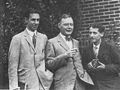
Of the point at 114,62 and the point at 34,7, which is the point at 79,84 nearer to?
the point at 114,62

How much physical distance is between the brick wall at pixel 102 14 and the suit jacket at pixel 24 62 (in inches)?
105

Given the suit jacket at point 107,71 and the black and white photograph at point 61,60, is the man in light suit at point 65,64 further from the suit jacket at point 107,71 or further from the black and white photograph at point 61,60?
the suit jacket at point 107,71

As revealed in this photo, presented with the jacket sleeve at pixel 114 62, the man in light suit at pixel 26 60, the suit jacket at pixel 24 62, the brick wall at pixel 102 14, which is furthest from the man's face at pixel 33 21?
the brick wall at pixel 102 14

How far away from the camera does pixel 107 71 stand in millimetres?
6422

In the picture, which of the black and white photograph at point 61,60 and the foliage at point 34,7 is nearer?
the black and white photograph at point 61,60

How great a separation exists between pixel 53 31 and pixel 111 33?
4.32 ft

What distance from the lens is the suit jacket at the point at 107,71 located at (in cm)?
645

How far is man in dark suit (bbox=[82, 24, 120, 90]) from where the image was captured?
644 cm

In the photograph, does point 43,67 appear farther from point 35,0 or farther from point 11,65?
point 35,0

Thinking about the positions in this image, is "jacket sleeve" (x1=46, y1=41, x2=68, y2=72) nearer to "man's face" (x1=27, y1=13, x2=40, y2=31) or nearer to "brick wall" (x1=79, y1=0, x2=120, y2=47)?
"man's face" (x1=27, y1=13, x2=40, y2=31)

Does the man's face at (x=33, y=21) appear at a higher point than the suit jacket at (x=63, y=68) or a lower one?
higher

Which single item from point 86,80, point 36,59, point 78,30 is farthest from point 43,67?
point 78,30

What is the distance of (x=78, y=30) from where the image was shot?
9.18 m

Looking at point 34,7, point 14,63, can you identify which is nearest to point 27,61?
point 14,63
